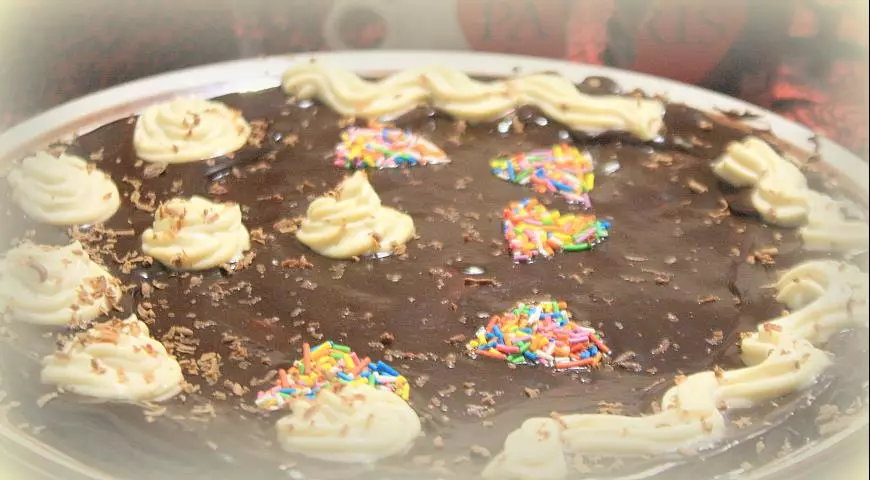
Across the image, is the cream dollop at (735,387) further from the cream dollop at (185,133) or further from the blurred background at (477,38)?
the cream dollop at (185,133)

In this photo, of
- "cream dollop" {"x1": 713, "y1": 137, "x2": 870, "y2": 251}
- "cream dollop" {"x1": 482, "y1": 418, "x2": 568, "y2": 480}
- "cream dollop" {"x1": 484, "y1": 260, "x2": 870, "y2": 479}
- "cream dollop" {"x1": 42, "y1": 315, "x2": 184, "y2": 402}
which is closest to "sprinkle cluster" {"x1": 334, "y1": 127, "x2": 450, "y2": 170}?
"cream dollop" {"x1": 713, "y1": 137, "x2": 870, "y2": 251}

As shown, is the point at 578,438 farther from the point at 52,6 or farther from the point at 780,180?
the point at 52,6

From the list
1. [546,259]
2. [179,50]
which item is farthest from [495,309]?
[179,50]

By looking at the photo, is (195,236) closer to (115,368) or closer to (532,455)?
(115,368)

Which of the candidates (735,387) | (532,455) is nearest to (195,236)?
(532,455)

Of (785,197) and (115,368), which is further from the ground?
(785,197)

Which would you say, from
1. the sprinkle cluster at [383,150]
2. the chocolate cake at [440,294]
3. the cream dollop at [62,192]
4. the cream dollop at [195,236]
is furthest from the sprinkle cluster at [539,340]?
the cream dollop at [62,192]
